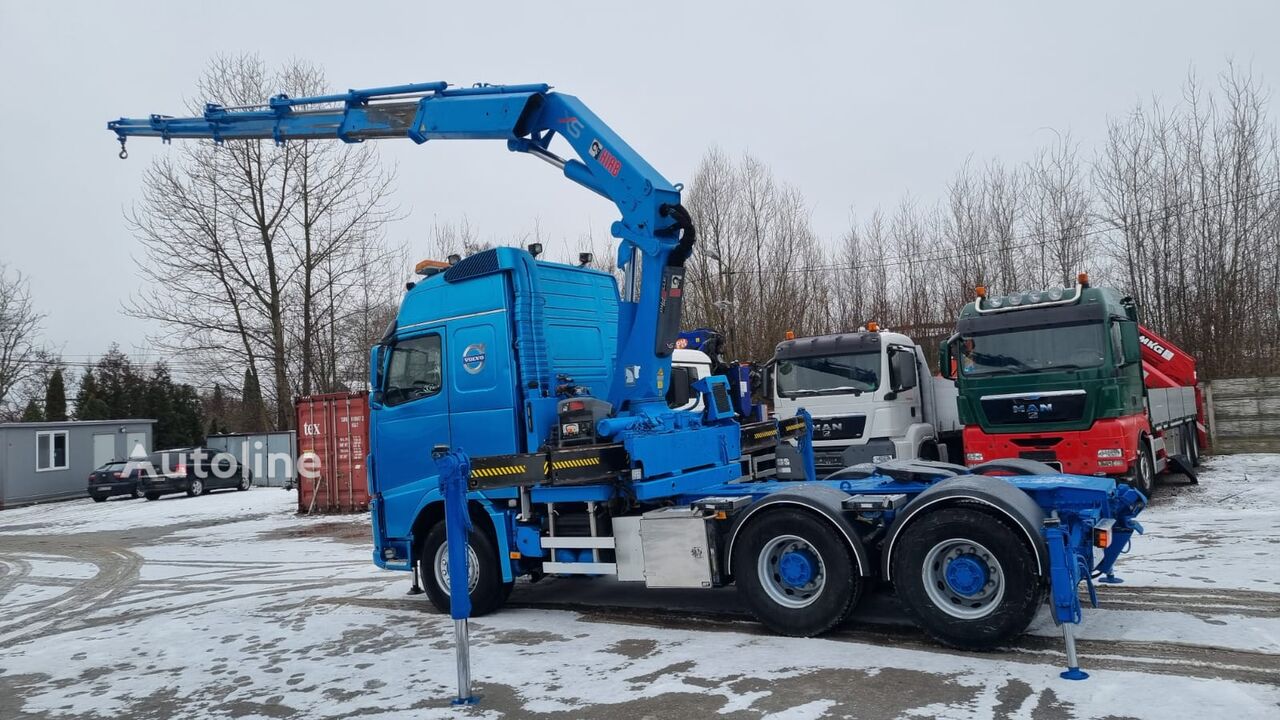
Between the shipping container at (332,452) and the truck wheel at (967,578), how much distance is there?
16.4 metres

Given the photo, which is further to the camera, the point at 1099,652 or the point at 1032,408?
the point at 1032,408

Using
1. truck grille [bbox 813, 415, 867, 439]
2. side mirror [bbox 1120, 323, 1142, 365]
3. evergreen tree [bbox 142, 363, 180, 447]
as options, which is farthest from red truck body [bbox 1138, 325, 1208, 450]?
evergreen tree [bbox 142, 363, 180, 447]

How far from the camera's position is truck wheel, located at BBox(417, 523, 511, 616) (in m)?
8.05

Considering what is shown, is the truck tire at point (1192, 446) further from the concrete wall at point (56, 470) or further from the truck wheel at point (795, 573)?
the concrete wall at point (56, 470)

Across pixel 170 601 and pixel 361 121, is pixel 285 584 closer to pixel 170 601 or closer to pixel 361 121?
pixel 170 601

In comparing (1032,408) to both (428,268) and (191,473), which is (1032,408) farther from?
(191,473)

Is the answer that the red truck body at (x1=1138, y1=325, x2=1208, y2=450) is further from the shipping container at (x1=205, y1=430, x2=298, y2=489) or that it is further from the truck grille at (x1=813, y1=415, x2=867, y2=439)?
the shipping container at (x1=205, y1=430, x2=298, y2=489)

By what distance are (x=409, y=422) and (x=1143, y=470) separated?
34.4ft

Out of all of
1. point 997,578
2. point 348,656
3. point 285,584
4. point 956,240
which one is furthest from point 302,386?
point 997,578

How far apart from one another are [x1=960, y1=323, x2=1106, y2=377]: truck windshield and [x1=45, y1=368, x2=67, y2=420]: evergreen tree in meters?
55.9

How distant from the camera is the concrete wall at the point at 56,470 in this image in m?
30.5

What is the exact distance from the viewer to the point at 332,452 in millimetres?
20844

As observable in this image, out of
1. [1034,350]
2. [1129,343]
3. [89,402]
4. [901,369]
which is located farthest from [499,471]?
[89,402]

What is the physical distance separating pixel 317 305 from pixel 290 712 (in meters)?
26.8
